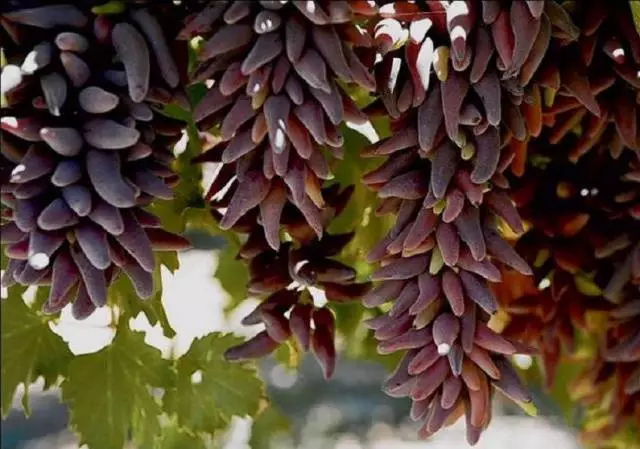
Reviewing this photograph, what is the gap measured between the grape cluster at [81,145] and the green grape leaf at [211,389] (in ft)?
0.53

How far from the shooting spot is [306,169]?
416mm

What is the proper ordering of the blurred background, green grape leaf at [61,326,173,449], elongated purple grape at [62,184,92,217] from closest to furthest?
elongated purple grape at [62,184,92,217], green grape leaf at [61,326,173,449], the blurred background

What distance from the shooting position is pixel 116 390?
54 centimetres

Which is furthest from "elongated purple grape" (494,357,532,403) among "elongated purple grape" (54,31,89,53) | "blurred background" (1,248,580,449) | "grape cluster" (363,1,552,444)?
"blurred background" (1,248,580,449)

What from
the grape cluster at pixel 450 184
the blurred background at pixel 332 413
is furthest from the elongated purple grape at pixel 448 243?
the blurred background at pixel 332 413

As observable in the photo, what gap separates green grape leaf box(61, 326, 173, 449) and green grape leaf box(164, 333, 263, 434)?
16 mm

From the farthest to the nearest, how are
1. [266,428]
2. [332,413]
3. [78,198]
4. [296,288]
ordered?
[332,413], [266,428], [296,288], [78,198]

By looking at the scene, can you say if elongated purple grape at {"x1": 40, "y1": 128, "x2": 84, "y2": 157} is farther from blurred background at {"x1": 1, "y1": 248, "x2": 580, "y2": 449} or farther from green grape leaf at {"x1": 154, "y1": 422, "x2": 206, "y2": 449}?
blurred background at {"x1": 1, "y1": 248, "x2": 580, "y2": 449}

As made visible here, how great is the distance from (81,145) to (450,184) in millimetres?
137

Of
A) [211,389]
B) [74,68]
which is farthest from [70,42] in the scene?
[211,389]

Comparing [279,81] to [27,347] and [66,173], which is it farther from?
[27,347]

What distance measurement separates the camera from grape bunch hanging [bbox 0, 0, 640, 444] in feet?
1.31

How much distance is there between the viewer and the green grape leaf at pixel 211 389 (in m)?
0.57

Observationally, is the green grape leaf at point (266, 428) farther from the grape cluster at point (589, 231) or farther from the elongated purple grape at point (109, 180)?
the elongated purple grape at point (109, 180)
